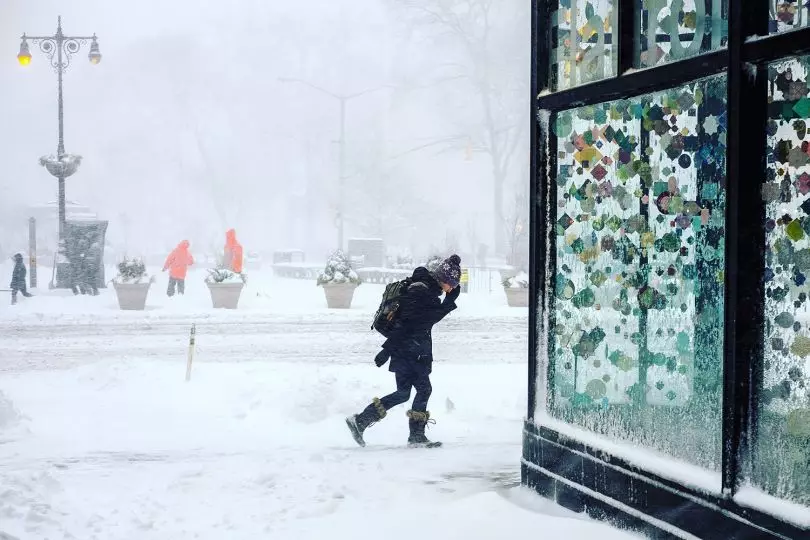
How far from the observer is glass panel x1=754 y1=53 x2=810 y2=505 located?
464cm

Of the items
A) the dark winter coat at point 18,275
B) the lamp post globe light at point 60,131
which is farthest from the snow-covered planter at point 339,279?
the lamp post globe light at point 60,131

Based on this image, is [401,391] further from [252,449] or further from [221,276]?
[221,276]

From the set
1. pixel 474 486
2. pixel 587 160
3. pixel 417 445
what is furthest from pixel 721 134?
pixel 417 445

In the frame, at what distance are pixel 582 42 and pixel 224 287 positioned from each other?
1849 cm

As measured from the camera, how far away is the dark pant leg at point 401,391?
8478mm

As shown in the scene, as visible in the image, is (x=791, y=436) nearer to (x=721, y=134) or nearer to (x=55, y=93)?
(x=721, y=134)

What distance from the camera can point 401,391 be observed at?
336 inches

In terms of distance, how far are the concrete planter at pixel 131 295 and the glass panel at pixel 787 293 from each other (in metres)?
20.5

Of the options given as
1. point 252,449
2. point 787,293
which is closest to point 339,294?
point 252,449

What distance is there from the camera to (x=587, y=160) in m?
6.39

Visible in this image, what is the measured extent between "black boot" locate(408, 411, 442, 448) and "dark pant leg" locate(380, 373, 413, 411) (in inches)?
7.9

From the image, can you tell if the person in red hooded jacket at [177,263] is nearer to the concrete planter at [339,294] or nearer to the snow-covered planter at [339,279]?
the concrete planter at [339,294]

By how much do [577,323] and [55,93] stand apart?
88346mm

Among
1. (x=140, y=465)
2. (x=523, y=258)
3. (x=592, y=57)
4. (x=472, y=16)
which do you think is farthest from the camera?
(x=472, y=16)
